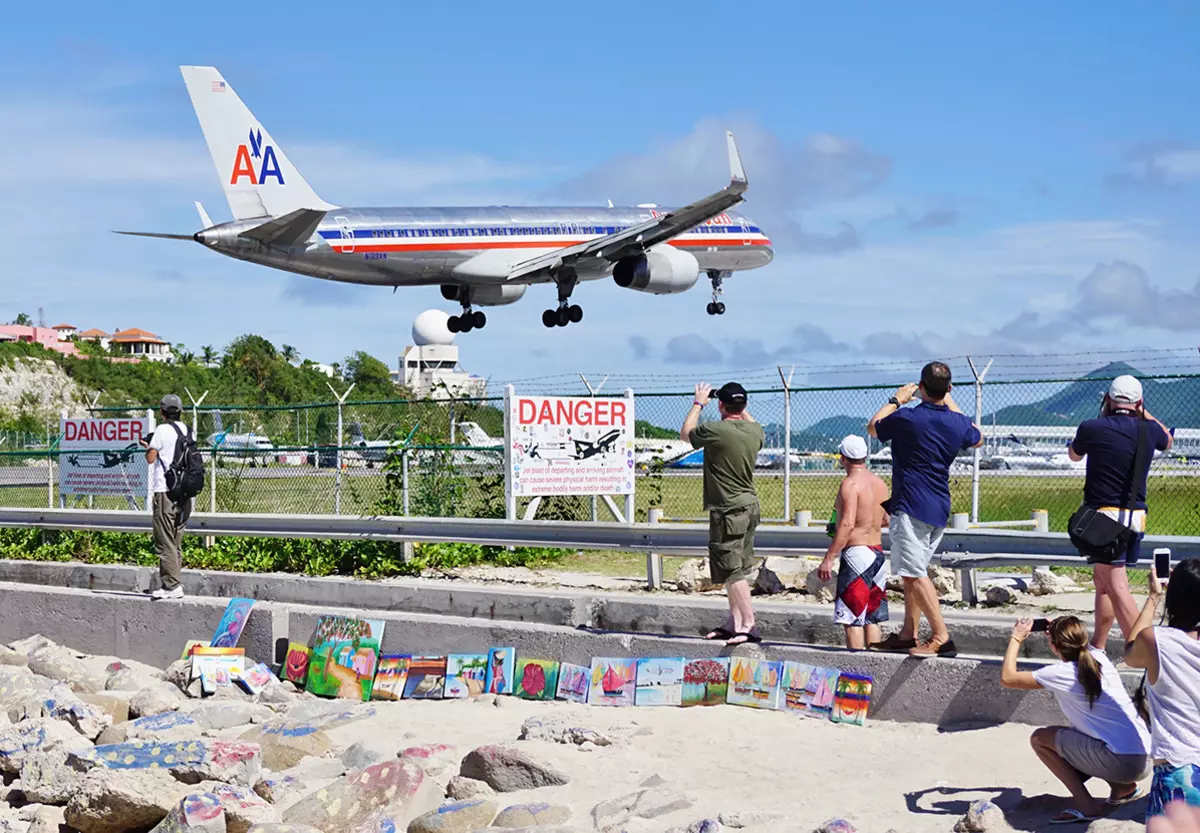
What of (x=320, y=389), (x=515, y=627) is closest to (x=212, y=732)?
(x=515, y=627)

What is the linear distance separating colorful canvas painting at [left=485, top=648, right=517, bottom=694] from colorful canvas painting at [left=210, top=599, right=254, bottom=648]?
2.55 m

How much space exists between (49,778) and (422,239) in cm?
2233

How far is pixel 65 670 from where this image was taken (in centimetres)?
1133

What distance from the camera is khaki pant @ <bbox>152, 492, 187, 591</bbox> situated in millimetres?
12328

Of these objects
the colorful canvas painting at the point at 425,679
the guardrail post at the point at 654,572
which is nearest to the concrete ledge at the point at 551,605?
the guardrail post at the point at 654,572

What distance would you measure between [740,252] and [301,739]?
91.0 ft

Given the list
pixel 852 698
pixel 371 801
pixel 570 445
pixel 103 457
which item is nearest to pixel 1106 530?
pixel 852 698

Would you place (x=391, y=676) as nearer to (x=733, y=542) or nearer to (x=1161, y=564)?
(x=733, y=542)

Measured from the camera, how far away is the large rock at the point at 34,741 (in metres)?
8.52

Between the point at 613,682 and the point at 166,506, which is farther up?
the point at 166,506

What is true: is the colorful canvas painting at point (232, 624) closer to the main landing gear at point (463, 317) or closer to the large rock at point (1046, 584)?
the large rock at point (1046, 584)

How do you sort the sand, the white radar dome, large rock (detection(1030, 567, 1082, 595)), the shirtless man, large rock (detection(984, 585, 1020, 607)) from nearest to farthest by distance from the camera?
the sand < the shirtless man < large rock (detection(984, 585, 1020, 607)) < large rock (detection(1030, 567, 1082, 595)) < the white radar dome

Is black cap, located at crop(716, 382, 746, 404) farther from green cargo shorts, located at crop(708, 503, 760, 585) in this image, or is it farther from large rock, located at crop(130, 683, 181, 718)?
large rock, located at crop(130, 683, 181, 718)

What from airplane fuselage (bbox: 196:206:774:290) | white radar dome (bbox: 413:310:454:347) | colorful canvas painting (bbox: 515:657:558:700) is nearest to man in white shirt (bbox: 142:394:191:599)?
colorful canvas painting (bbox: 515:657:558:700)
